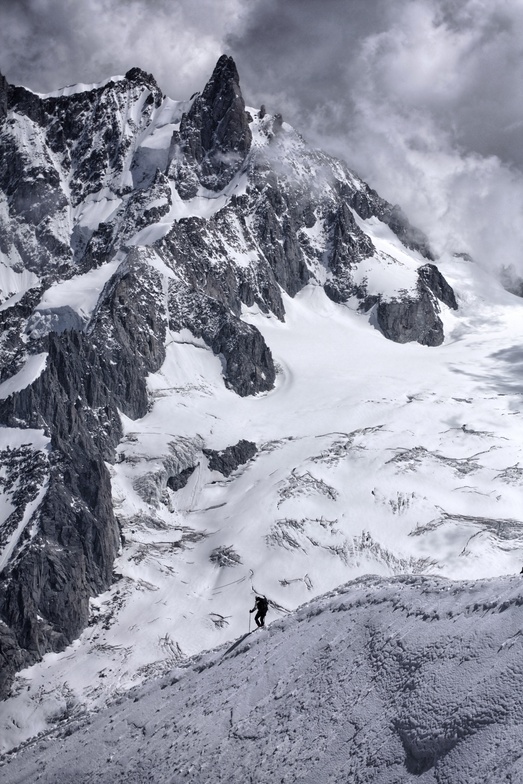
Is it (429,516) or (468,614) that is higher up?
(468,614)

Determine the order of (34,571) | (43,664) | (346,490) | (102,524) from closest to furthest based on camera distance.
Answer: (43,664) → (34,571) → (102,524) → (346,490)

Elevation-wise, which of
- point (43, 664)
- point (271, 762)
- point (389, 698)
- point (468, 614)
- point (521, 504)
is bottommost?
point (43, 664)

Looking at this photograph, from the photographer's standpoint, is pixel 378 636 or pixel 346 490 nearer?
pixel 378 636

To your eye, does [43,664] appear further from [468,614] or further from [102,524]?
[468,614]

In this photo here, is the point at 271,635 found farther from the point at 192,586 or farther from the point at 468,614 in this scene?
the point at 192,586

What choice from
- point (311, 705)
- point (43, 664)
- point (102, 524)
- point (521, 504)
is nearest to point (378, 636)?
point (311, 705)

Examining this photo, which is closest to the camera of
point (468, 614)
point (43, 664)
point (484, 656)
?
point (484, 656)

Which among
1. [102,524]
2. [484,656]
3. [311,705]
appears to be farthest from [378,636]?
[102,524]
